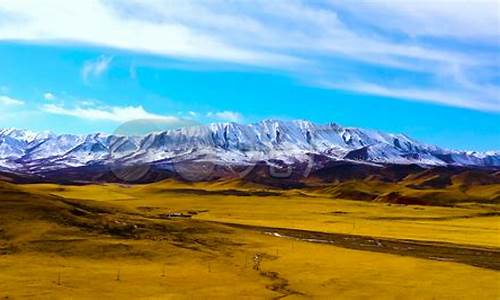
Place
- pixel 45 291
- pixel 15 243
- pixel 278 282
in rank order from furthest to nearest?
pixel 15 243
pixel 278 282
pixel 45 291

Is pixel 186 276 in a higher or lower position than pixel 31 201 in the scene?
lower

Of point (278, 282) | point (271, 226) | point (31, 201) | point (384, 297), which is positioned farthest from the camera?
point (271, 226)

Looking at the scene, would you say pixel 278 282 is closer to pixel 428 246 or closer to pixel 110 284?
pixel 110 284

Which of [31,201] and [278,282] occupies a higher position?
[31,201]

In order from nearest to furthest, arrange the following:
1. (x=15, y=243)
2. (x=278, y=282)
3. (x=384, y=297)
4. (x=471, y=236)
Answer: (x=384, y=297)
(x=278, y=282)
(x=15, y=243)
(x=471, y=236)

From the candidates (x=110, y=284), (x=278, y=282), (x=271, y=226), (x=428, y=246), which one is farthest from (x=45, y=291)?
(x=271, y=226)

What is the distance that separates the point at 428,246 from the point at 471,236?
53.0 feet

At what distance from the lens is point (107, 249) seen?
47469 mm

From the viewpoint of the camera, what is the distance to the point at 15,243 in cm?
4647

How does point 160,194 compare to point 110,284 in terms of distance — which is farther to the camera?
point 160,194

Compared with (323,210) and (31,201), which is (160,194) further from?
(31,201)

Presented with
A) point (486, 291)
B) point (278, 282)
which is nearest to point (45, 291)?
point (278, 282)

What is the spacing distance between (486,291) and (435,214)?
90.2 m

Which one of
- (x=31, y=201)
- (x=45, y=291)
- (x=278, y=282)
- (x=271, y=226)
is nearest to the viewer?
(x=45, y=291)
